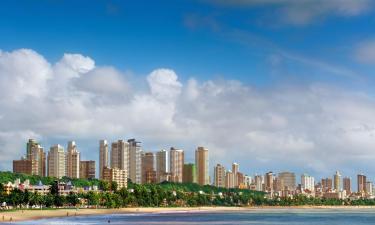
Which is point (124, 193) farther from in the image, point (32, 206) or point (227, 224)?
point (227, 224)

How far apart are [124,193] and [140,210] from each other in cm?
913

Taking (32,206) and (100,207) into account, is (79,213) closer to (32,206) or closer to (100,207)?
(32,206)

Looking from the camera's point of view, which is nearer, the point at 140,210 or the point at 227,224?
the point at 227,224

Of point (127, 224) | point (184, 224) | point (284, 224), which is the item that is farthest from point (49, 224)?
point (284, 224)

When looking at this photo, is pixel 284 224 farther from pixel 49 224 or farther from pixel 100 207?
pixel 100 207

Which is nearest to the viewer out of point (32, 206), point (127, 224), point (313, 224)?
point (127, 224)

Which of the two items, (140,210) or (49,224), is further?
(140,210)

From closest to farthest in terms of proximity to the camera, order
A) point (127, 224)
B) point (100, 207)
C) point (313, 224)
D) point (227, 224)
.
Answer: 1. point (127, 224)
2. point (227, 224)
3. point (313, 224)
4. point (100, 207)

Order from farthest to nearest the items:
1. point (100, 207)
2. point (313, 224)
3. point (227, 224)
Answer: point (100, 207) < point (313, 224) < point (227, 224)

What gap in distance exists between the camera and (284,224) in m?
120

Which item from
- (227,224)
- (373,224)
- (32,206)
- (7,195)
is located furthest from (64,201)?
(373,224)

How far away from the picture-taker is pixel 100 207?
18725cm

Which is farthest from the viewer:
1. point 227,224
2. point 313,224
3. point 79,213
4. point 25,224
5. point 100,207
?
point 100,207

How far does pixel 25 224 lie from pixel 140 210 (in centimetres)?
9431
